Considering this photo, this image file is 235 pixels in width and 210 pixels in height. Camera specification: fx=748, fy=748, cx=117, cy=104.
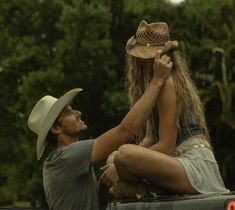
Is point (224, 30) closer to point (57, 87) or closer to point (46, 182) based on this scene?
point (57, 87)

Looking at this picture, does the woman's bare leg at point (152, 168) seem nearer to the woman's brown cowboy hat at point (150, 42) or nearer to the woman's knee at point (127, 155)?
the woman's knee at point (127, 155)

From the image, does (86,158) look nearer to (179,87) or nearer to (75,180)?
(75,180)

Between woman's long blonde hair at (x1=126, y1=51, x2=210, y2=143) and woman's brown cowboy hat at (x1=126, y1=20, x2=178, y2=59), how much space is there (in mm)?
54

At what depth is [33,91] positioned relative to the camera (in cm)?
2212

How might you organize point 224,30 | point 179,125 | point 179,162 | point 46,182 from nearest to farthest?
1. point 179,162
2. point 179,125
3. point 46,182
4. point 224,30

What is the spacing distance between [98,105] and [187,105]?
1952 centimetres

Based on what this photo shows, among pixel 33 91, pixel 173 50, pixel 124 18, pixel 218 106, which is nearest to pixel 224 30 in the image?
pixel 218 106

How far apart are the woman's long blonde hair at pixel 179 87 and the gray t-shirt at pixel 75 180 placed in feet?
1.16

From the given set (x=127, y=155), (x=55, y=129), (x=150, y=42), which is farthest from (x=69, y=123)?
(x=127, y=155)

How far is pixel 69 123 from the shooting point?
12.8 ft

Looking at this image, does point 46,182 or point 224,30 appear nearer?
point 46,182

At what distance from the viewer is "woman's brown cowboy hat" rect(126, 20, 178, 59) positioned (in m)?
3.56

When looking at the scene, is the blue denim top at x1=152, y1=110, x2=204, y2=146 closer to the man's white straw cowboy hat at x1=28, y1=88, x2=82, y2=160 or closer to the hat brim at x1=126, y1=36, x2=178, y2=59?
the hat brim at x1=126, y1=36, x2=178, y2=59

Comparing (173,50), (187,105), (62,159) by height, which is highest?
(173,50)
